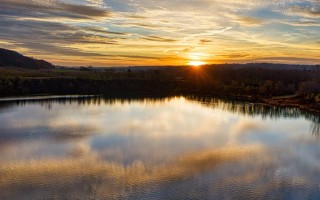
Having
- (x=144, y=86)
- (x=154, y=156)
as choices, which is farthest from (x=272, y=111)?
(x=144, y=86)

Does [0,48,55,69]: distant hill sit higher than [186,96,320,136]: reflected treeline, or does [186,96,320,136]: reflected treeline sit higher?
[0,48,55,69]: distant hill

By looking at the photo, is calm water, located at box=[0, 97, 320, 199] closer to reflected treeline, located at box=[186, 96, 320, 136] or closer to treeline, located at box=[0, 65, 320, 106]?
reflected treeline, located at box=[186, 96, 320, 136]

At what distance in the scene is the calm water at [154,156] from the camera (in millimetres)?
17672

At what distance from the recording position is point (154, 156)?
23562 mm

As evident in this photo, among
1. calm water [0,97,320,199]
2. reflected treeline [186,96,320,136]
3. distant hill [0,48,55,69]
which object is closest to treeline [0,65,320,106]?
reflected treeline [186,96,320,136]

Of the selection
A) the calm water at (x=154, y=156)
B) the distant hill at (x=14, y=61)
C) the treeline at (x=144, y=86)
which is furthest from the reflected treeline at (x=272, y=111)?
the distant hill at (x=14, y=61)

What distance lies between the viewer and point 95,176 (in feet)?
63.2

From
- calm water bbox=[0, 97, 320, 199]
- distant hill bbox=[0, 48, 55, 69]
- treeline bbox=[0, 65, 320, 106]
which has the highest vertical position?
distant hill bbox=[0, 48, 55, 69]

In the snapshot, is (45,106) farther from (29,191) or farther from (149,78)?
(149,78)

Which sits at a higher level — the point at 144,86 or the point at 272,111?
the point at 144,86

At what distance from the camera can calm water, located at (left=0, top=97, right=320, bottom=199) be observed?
58.0 ft

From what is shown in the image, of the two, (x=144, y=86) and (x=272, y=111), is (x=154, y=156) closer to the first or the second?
(x=272, y=111)

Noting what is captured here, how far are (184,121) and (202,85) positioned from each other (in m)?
51.3

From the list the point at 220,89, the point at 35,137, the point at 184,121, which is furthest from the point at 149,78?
the point at 35,137
